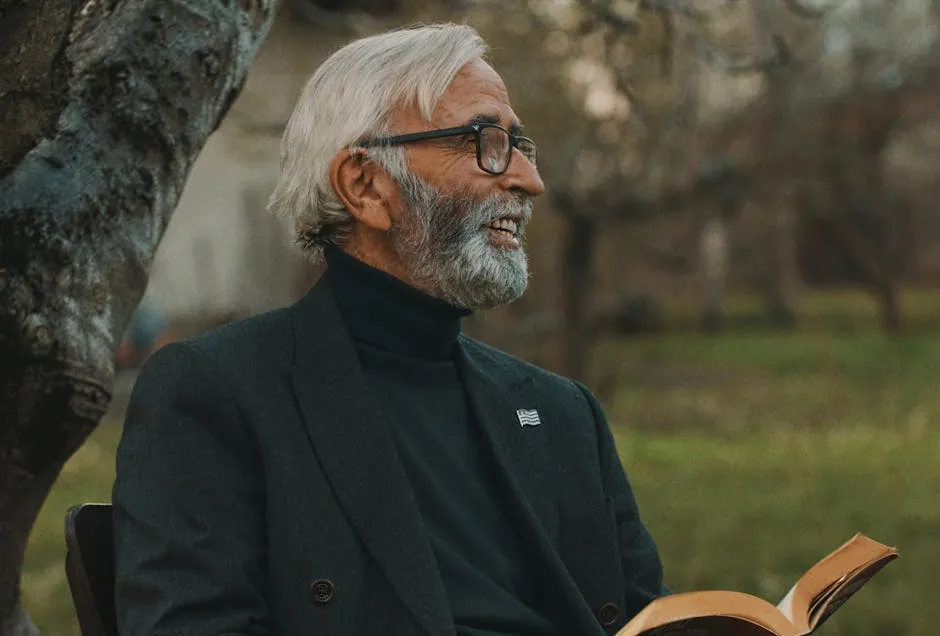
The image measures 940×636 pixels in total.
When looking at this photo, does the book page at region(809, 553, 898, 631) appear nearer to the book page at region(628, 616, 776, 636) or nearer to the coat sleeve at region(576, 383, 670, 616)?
the book page at region(628, 616, 776, 636)

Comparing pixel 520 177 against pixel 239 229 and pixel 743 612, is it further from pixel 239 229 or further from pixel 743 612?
pixel 239 229

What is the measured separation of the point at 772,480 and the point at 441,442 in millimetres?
8564

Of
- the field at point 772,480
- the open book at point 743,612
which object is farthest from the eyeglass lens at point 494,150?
the field at point 772,480

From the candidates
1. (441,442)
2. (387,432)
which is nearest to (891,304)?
(441,442)

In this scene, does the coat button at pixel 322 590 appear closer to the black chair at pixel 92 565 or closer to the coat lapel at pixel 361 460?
the coat lapel at pixel 361 460

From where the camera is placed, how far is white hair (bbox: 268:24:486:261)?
2.66 metres

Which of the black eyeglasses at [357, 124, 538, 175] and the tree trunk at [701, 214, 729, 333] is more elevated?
the black eyeglasses at [357, 124, 538, 175]

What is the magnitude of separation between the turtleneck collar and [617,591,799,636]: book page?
0.77m

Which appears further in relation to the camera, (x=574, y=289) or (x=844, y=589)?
(x=574, y=289)

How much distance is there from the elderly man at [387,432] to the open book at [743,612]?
16.8 inches

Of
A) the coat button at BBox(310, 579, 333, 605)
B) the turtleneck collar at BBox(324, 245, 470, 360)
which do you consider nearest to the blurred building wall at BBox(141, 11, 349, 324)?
the turtleneck collar at BBox(324, 245, 470, 360)

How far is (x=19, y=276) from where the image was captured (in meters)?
3.00

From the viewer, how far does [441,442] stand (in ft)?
8.63

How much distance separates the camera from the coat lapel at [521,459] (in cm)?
258
